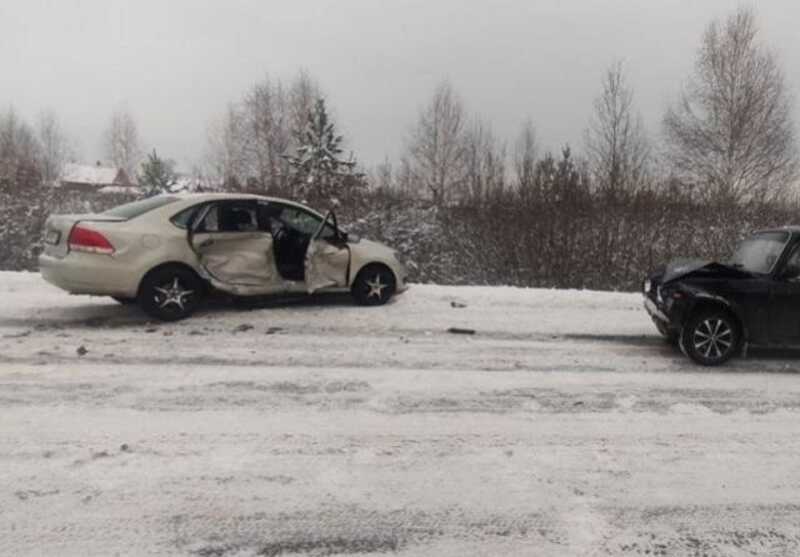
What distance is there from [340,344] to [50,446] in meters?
3.53

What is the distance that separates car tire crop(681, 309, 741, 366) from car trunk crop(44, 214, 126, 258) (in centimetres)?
679

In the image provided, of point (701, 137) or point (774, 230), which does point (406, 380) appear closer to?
point (774, 230)

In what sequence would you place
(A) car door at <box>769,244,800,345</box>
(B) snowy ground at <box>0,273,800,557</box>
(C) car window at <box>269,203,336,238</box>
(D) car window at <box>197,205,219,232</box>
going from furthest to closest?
(C) car window at <box>269,203,336,238</box>
(D) car window at <box>197,205,219,232</box>
(A) car door at <box>769,244,800,345</box>
(B) snowy ground at <box>0,273,800,557</box>

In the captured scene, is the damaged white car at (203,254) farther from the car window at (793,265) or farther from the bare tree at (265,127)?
the bare tree at (265,127)

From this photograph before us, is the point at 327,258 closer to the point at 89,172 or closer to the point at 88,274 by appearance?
the point at 88,274

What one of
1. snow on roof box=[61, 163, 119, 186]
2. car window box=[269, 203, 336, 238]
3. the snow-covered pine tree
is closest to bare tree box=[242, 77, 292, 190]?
the snow-covered pine tree

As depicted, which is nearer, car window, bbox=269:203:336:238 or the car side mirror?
the car side mirror

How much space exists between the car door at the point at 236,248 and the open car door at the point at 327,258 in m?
0.48

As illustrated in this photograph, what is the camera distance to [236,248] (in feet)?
27.6

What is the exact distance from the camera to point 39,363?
20.4 ft

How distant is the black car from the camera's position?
712 centimetres

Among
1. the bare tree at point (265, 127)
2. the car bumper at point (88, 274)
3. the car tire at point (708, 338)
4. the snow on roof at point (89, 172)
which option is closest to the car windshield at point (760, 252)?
the car tire at point (708, 338)

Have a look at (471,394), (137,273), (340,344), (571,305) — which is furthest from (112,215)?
(571,305)

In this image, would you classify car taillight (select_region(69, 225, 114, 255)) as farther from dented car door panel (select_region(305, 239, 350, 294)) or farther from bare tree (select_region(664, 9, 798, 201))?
bare tree (select_region(664, 9, 798, 201))
